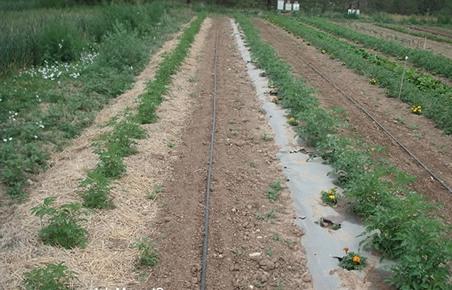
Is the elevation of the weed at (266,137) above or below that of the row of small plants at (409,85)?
below

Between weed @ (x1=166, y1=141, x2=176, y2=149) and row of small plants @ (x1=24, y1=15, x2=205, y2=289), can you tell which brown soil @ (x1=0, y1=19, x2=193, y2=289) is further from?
weed @ (x1=166, y1=141, x2=176, y2=149)

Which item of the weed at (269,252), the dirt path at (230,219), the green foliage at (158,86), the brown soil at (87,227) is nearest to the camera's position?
the brown soil at (87,227)

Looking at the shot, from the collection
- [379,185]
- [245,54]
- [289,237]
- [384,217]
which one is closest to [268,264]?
[289,237]

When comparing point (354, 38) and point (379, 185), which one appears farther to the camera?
point (354, 38)

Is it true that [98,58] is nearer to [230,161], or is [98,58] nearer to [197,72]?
[197,72]

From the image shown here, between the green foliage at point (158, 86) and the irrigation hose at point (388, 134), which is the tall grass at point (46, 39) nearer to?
the green foliage at point (158, 86)

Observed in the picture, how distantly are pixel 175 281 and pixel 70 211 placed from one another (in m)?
1.73

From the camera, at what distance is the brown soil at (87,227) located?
4.92 metres

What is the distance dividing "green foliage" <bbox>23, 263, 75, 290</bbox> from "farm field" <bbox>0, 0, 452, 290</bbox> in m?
0.01

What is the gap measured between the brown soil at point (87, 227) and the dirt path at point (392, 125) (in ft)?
13.8

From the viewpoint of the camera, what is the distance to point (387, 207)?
19.4 ft

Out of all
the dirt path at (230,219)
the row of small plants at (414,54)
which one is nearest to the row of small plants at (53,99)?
the dirt path at (230,219)

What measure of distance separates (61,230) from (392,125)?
7.36 meters

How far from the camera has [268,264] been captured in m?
5.27
